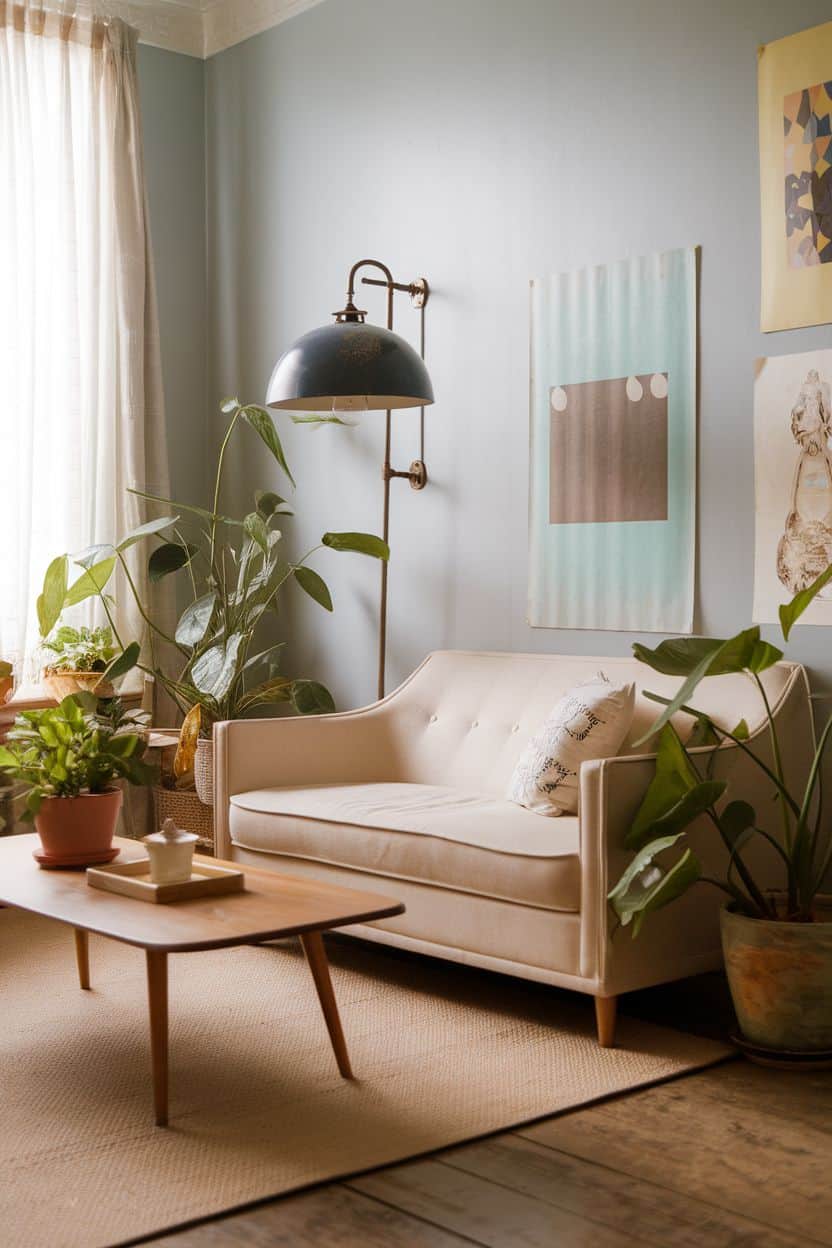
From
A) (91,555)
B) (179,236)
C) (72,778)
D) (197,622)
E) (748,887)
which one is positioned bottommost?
(748,887)

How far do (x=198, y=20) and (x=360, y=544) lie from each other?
2.38 metres

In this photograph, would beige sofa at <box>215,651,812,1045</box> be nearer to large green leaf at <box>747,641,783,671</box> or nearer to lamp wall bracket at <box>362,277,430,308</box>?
large green leaf at <box>747,641,783,671</box>

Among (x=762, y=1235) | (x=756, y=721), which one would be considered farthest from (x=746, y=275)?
(x=762, y=1235)

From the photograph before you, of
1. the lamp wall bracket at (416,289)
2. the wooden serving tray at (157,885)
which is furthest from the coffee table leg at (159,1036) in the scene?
the lamp wall bracket at (416,289)

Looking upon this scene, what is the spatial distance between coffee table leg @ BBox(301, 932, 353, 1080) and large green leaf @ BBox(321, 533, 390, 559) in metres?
1.73

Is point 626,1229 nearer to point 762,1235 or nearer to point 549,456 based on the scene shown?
point 762,1235

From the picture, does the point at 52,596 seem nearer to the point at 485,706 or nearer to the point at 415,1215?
the point at 485,706

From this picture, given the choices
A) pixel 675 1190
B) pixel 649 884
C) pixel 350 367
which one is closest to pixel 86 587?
pixel 350 367

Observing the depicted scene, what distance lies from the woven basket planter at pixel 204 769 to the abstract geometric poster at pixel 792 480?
1.80m

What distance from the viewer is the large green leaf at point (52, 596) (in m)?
4.52

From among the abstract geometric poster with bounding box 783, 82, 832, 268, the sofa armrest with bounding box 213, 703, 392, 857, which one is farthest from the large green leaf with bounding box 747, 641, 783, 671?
the sofa armrest with bounding box 213, 703, 392, 857

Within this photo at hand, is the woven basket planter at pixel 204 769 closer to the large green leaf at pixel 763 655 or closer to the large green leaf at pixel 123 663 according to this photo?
the large green leaf at pixel 123 663

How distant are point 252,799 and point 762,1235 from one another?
6.45 ft

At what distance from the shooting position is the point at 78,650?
15.5 ft
